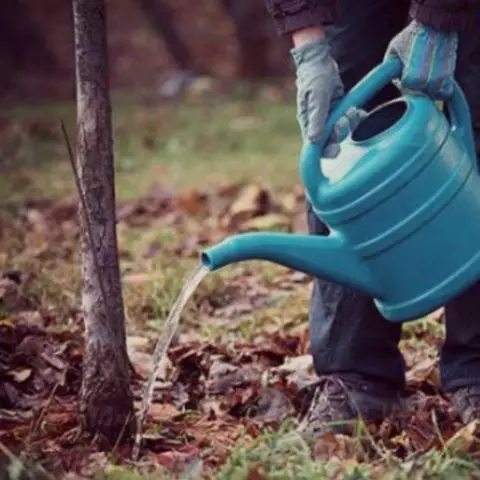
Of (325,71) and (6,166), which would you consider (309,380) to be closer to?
(325,71)

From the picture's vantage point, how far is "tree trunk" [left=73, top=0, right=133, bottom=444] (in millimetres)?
2453

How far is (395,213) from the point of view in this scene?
238 cm

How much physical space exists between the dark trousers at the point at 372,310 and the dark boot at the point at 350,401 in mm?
22

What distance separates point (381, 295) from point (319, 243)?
0.16 m

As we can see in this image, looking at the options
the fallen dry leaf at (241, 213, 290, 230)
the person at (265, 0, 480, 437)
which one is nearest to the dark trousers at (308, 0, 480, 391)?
the person at (265, 0, 480, 437)

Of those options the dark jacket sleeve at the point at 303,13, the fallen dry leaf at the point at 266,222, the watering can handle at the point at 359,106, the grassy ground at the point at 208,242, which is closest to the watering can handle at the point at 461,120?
the watering can handle at the point at 359,106

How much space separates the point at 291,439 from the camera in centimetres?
233

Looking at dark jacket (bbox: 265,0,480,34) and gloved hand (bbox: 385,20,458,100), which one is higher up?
dark jacket (bbox: 265,0,480,34)

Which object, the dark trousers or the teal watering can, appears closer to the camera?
the teal watering can

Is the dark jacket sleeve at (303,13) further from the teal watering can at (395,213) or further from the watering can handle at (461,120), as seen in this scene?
the watering can handle at (461,120)

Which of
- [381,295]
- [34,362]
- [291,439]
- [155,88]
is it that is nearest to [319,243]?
[381,295]

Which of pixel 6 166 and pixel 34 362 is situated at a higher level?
pixel 34 362

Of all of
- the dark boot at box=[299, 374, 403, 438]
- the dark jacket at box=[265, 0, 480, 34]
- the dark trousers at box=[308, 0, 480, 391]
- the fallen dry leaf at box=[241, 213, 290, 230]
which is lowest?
the fallen dry leaf at box=[241, 213, 290, 230]

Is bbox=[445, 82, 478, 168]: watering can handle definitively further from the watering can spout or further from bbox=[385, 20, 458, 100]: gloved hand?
the watering can spout
